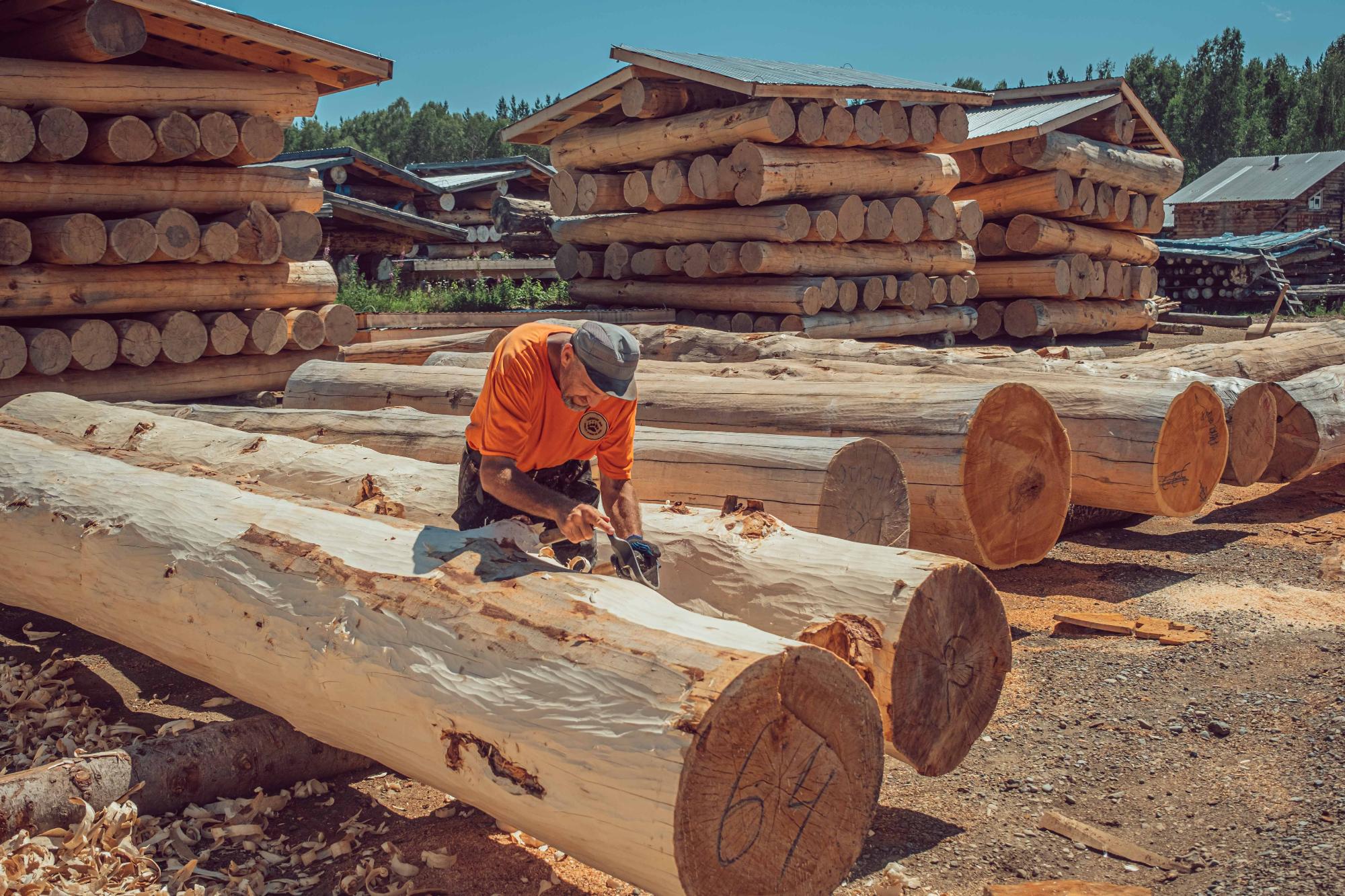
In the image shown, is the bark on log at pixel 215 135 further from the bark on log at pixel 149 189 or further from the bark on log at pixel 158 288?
the bark on log at pixel 158 288

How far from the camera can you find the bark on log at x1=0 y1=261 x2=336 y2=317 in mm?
8172

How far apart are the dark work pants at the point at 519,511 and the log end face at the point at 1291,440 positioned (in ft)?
19.7

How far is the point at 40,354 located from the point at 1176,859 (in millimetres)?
8128

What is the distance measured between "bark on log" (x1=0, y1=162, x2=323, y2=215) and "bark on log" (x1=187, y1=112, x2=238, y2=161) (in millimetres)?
194

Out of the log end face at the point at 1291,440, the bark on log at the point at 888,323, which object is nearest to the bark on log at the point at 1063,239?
the bark on log at the point at 888,323

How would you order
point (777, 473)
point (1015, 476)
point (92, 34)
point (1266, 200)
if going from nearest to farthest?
1. point (777, 473)
2. point (1015, 476)
3. point (92, 34)
4. point (1266, 200)

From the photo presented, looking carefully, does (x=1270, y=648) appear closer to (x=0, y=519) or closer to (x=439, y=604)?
(x=439, y=604)

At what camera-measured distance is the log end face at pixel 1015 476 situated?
18.0 feet

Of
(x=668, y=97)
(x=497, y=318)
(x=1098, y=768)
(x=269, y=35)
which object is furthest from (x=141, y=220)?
(x=1098, y=768)

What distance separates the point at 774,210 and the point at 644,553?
9002mm

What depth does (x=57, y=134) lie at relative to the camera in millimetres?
8000

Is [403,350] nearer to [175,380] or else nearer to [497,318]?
[497,318]

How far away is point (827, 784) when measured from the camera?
2801 millimetres

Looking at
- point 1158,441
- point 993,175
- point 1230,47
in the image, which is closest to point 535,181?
point 993,175
